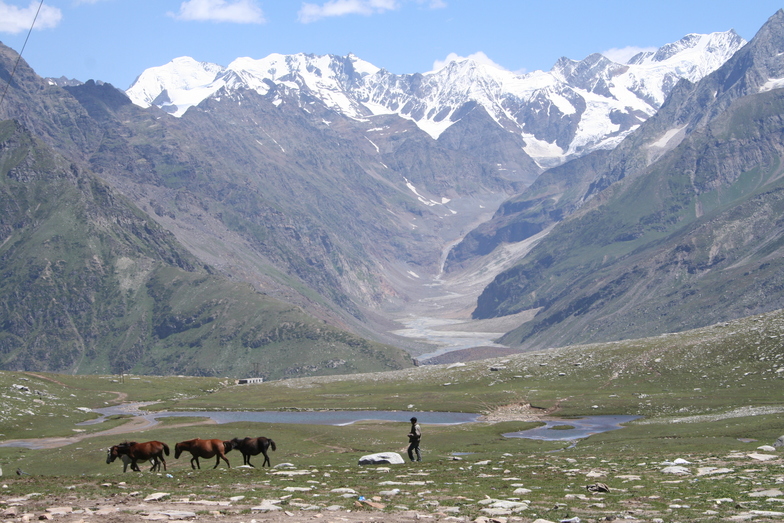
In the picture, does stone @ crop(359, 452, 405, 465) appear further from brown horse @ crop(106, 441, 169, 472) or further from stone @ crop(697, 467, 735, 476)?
stone @ crop(697, 467, 735, 476)

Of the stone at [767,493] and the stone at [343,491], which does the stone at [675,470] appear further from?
the stone at [343,491]

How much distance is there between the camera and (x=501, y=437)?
88.1 meters

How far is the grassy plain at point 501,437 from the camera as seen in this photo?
3669 centimetres

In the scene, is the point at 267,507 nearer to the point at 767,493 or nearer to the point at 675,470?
the point at 767,493

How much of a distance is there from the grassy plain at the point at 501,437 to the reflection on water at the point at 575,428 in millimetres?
2301

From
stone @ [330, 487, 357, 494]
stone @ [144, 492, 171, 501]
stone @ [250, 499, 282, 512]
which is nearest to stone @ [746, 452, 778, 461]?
stone @ [330, 487, 357, 494]

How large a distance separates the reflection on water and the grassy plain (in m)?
2.30

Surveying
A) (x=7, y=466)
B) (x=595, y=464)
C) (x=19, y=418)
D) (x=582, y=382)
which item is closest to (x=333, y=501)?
(x=595, y=464)

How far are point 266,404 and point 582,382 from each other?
62.8 metres

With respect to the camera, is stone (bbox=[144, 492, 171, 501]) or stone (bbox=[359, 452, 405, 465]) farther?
stone (bbox=[359, 452, 405, 465])

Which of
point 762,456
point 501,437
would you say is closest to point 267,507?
point 762,456

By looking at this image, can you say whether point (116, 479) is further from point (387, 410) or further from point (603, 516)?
point (387, 410)

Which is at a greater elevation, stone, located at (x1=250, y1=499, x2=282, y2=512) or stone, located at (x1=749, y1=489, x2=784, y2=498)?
stone, located at (x1=749, y1=489, x2=784, y2=498)

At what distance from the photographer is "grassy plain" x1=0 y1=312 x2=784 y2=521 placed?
36688 mm
